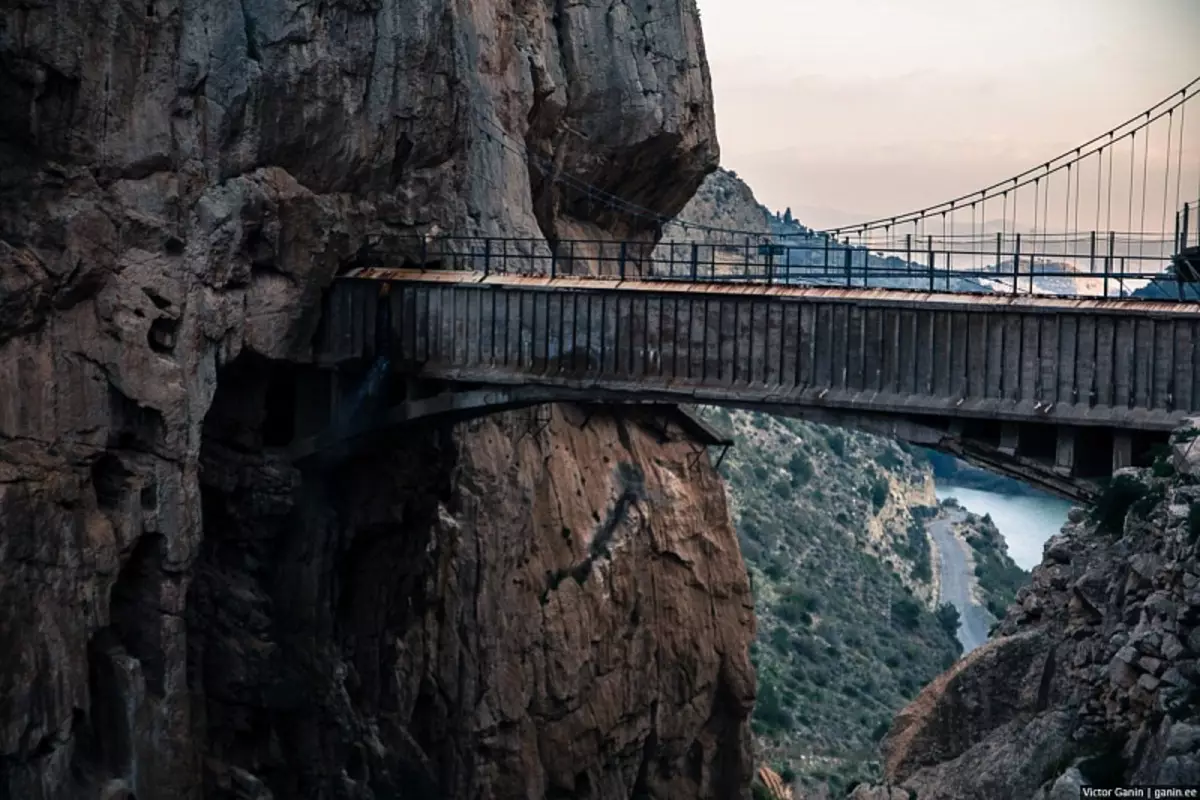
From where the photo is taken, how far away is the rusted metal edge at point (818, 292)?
26.8 m

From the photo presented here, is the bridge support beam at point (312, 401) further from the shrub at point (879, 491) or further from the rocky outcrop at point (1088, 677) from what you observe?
the shrub at point (879, 491)

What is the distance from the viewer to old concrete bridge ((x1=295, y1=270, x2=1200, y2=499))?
2669cm

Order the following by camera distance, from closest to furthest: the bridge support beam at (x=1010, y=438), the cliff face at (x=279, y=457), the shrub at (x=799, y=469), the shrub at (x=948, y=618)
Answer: the cliff face at (x=279, y=457)
the bridge support beam at (x=1010, y=438)
the shrub at (x=948, y=618)
the shrub at (x=799, y=469)

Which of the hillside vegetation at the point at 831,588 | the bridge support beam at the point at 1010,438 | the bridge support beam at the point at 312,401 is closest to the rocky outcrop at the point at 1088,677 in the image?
the bridge support beam at the point at 1010,438

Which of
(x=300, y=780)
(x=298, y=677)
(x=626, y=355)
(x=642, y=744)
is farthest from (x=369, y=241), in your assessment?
(x=642, y=744)

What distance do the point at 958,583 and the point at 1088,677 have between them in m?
64.5

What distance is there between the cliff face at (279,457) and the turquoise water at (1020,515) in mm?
47422

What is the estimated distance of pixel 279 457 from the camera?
31875 mm

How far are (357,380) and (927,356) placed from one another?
9458mm

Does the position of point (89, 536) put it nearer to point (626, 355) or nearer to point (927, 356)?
point (626, 355)

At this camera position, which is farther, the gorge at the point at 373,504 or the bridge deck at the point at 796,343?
the bridge deck at the point at 796,343

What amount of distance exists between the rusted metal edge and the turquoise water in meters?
58.9

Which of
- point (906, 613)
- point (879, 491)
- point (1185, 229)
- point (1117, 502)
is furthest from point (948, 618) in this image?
point (1117, 502)

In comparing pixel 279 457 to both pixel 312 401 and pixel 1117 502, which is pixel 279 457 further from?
pixel 1117 502
